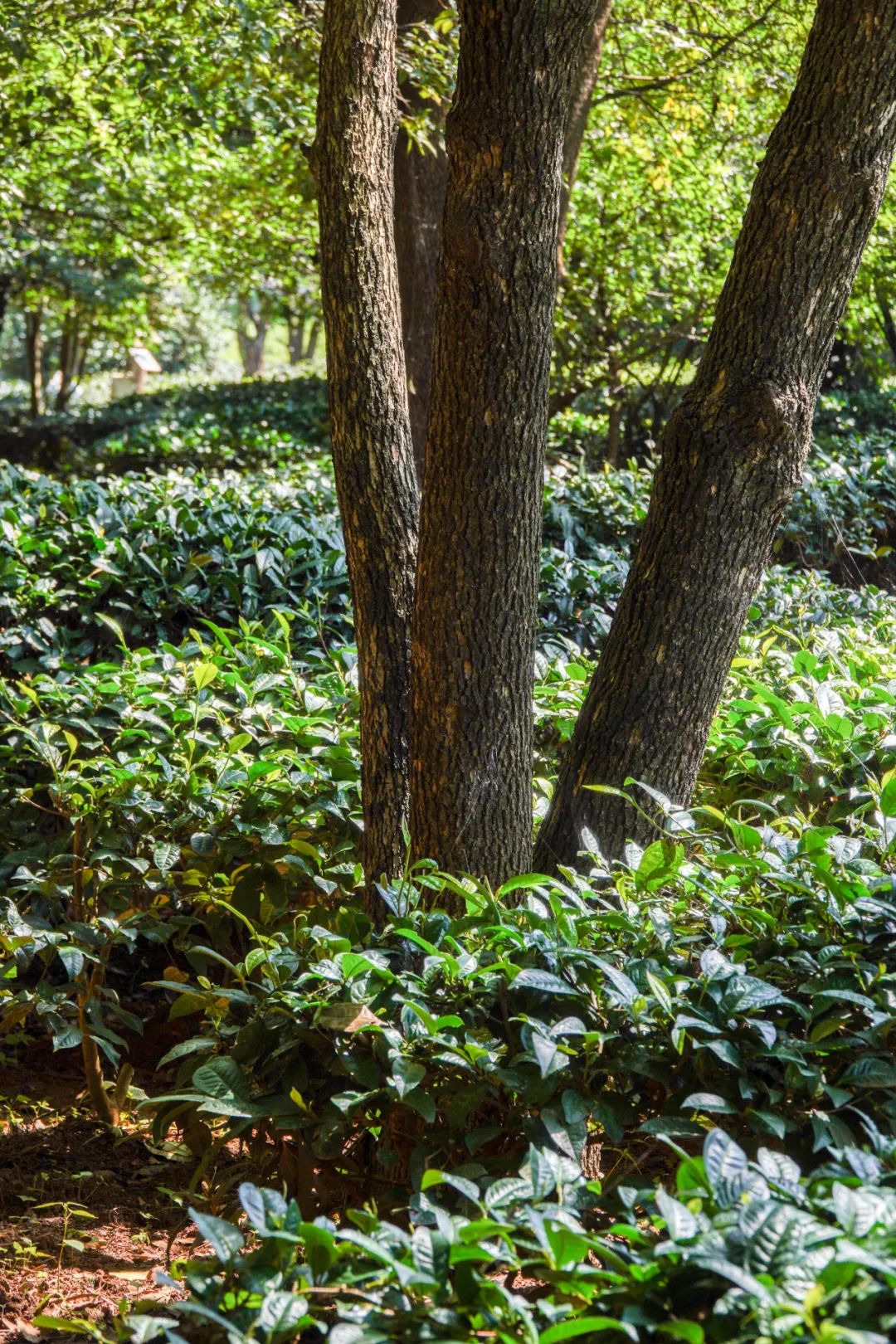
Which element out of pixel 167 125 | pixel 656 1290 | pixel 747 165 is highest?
pixel 747 165

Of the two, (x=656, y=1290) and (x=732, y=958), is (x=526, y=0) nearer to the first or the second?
(x=732, y=958)

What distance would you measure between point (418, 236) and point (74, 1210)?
17.6ft

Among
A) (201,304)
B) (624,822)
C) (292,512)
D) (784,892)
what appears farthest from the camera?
(201,304)

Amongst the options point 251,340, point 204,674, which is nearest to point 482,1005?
point 204,674

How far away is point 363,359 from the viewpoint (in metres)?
2.93

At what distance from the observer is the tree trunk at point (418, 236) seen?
6648mm

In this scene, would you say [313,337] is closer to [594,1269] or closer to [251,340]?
[251,340]

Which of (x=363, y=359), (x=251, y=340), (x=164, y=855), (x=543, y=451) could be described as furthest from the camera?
(x=251, y=340)

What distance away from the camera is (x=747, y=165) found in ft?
33.1

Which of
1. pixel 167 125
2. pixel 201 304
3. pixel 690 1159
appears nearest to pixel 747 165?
pixel 167 125

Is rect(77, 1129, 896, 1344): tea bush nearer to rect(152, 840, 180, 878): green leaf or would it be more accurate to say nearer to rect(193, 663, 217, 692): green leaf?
rect(152, 840, 180, 878): green leaf

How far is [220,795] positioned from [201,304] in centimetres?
3760

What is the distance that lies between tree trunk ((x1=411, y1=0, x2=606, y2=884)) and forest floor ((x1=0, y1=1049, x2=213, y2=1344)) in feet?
3.36

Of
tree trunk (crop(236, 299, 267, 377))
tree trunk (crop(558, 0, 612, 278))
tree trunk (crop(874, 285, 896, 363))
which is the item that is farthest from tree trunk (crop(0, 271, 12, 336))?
tree trunk (crop(236, 299, 267, 377))
